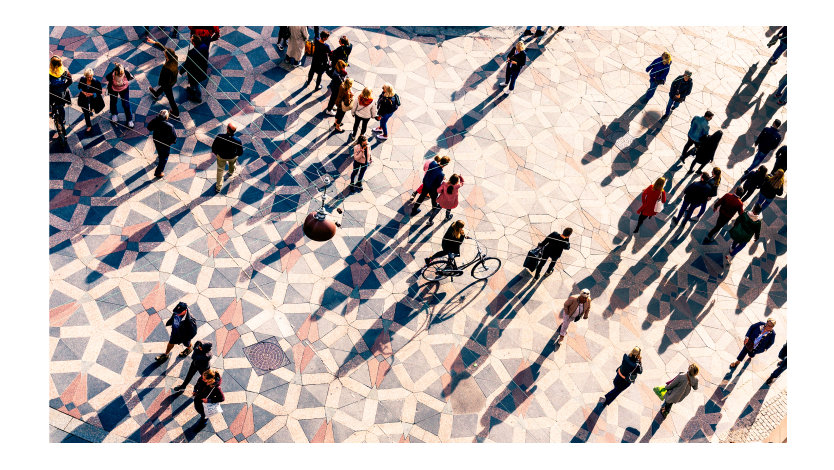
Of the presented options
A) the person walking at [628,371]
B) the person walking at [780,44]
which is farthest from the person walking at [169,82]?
the person walking at [780,44]

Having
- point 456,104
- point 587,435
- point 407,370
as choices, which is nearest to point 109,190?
point 407,370

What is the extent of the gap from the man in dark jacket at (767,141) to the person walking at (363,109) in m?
7.81

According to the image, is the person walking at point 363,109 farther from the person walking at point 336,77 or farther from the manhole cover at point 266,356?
the manhole cover at point 266,356

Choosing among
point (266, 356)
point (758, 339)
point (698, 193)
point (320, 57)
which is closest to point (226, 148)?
point (320, 57)

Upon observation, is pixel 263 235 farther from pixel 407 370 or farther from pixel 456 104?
pixel 456 104

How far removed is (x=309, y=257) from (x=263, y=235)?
881 millimetres

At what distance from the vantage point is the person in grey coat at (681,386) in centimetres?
1055

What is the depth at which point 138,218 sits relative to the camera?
481 inches

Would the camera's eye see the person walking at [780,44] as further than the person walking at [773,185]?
Yes

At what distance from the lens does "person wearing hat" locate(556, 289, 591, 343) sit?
443 inches

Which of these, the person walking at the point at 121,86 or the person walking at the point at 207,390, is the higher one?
the person walking at the point at 121,86

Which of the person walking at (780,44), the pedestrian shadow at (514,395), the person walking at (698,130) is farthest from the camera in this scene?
the person walking at (780,44)

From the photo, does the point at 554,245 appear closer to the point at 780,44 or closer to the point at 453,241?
the point at 453,241

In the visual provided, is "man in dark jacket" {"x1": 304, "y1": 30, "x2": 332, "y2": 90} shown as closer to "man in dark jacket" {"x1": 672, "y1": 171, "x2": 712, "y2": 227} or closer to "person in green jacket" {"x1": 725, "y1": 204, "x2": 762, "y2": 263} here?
"man in dark jacket" {"x1": 672, "y1": 171, "x2": 712, "y2": 227}
